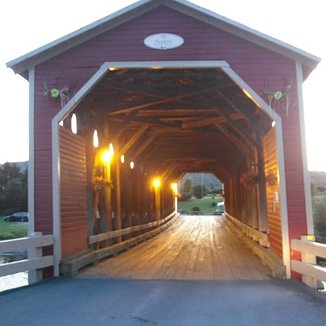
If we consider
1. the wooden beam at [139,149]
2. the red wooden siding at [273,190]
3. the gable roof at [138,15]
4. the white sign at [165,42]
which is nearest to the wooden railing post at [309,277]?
the red wooden siding at [273,190]

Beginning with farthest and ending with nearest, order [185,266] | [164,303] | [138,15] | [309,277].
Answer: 1. [185,266]
2. [138,15]
3. [309,277]
4. [164,303]

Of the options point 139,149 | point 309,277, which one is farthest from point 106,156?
point 309,277

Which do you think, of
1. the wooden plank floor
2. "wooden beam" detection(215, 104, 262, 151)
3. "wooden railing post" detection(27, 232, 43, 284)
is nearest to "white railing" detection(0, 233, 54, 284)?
"wooden railing post" detection(27, 232, 43, 284)

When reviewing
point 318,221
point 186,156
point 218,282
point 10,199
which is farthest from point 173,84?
point 10,199

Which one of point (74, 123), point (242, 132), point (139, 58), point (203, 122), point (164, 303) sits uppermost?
point (139, 58)

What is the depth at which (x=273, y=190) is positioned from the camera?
27.5 ft

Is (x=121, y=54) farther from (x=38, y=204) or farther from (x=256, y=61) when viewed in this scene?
(x=38, y=204)

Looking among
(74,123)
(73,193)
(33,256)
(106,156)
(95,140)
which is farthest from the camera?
(106,156)

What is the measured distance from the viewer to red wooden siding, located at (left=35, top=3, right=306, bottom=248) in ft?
26.0

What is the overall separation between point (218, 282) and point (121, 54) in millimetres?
3905

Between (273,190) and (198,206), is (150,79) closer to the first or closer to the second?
(273,190)

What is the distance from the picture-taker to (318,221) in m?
24.0

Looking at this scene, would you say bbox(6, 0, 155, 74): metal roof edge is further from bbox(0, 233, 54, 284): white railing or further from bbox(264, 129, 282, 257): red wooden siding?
bbox(264, 129, 282, 257): red wooden siding

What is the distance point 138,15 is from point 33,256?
416 centimetres
